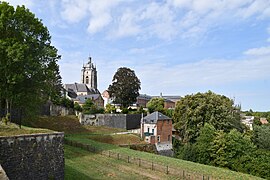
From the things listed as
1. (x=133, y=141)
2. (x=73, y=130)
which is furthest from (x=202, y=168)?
(x=73, y=130)

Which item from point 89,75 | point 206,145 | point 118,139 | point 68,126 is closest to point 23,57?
point 118,139

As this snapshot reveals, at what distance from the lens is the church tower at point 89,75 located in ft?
299

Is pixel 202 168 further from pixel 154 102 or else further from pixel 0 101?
pixel 154 102

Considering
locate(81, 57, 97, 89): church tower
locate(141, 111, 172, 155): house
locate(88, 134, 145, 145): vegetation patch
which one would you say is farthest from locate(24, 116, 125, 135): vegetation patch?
locate(81, 57, 97, 89): church tower

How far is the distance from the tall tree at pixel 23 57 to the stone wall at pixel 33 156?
Answer: 330 inches

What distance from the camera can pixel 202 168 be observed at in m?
18.2

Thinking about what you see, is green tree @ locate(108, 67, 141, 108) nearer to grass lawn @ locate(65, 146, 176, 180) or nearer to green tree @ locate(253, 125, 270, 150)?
green tree @ locate(253, 125, 270, 150)

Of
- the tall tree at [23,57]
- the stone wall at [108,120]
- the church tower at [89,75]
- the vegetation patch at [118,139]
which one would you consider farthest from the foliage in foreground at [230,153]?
the church tower at [89,75]

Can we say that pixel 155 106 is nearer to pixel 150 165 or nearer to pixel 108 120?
pixel 108 120

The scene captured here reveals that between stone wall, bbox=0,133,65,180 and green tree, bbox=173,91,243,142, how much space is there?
2361cm

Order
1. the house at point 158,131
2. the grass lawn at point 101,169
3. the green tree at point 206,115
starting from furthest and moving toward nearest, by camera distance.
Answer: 1. the house at point 158,131
2. the green tree at point 206,115
3. the grass lawn at point 101,169

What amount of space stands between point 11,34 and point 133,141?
18.7 meters

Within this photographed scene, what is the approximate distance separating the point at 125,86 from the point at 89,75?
47.4 metres

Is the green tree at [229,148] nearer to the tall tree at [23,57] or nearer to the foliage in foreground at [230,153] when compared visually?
the foliage in foreground at [230,153]
